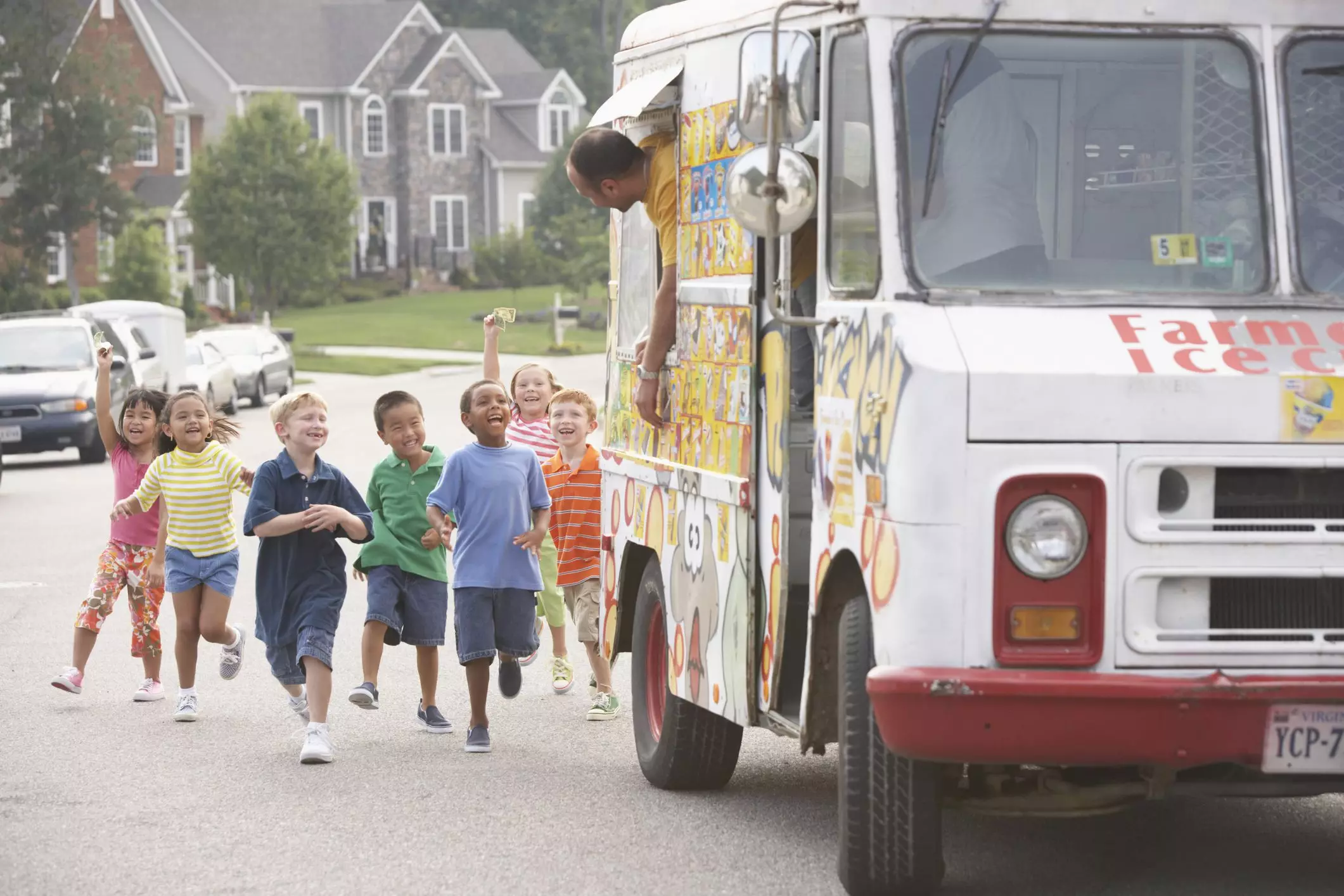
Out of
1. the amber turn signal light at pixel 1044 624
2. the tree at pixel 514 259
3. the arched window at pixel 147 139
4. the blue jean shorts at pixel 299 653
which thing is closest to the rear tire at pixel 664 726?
the blue jean shorts at pixel 299 653

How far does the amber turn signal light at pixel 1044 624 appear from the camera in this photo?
18.4 ft

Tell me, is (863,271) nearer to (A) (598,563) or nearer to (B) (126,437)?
(A) (598,563)

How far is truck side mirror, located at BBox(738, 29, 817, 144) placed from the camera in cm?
620

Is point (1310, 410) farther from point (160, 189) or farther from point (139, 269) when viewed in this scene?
point (160, 189)

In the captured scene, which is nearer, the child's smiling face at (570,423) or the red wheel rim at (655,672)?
the red wheel rim at (655,672)

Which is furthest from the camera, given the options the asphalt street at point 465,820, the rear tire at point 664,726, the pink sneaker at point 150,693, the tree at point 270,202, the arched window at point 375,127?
the arched window at point 375,127

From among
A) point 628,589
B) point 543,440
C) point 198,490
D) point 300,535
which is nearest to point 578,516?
point 543,440

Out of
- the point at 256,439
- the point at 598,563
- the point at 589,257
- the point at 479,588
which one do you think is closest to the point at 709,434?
the point at 479,588

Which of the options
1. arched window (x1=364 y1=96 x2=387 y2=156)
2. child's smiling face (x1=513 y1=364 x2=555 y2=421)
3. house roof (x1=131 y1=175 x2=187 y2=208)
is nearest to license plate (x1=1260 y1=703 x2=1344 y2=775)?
child's smiling face (x1=513 y1=364 x2=555 y2=421)

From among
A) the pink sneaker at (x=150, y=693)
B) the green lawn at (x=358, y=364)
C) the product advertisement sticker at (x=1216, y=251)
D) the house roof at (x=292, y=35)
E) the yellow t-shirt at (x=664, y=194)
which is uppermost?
the house roof at (x=292, y=35)

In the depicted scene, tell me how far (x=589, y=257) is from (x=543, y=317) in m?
2.96

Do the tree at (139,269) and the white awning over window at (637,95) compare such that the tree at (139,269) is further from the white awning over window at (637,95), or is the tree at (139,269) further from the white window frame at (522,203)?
the white awning over window at (637,95)

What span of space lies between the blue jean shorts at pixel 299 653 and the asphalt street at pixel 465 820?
27 centimetres

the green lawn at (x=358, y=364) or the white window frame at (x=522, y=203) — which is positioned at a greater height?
the white window frame at (x=522, y=203)
